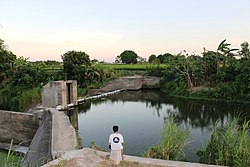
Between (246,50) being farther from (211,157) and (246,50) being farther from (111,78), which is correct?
(211,157)

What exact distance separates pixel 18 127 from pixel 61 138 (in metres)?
5.16

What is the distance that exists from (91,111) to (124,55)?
34.4 metres

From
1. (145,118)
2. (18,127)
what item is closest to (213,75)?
(145,118)

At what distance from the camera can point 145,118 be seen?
37.4 feet

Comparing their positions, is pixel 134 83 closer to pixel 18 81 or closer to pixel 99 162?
pixel 18 81

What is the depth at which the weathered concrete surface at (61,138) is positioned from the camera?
4.55m

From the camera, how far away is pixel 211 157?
4543mm

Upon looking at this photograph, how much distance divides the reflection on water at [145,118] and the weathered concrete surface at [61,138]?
1395mm

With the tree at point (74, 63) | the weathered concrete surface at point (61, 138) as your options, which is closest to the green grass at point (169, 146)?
the weathered concrete surface at point (61, 138)

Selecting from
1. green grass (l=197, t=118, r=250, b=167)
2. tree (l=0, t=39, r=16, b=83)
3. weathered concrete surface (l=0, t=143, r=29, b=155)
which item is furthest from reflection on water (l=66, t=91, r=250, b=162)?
tree (l=0, t=39, r=16, b=83)

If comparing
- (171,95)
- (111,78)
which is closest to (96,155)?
(171,95)

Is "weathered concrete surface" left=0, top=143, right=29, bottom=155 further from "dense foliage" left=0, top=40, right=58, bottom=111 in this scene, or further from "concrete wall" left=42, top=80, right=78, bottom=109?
"dense foliage" left=0, top=40, right=58, bottom=111

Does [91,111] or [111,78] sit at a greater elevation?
[111,78]

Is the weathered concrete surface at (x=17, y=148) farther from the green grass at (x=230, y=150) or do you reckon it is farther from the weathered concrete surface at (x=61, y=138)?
the green grass at (x=230, y=150)
